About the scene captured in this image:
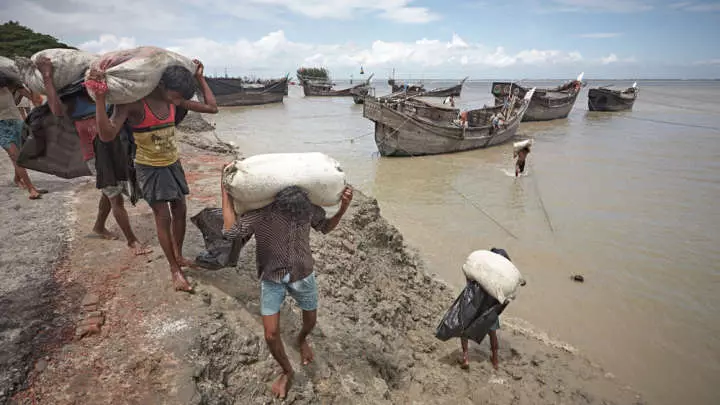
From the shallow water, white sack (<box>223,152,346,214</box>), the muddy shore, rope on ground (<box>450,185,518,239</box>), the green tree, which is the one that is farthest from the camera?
the green tree

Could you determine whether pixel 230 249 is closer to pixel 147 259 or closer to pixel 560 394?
pixel 147 259

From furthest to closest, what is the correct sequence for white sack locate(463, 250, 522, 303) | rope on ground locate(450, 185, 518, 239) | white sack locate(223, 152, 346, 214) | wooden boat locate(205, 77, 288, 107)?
wooden boat locate(205, 77, 288, 107) < rope on ground locate(450, 185, 518, 239) < white sack locate(463, 250, 522, 303) < white sack locate(223, 152, 346, 214)

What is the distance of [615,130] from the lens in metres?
19.8

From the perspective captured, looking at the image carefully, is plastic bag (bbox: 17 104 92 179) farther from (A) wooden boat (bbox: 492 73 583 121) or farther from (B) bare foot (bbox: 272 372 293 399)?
(A) wooden boat (bbox: 492 73 583 121)

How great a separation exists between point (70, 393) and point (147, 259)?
1427 mm

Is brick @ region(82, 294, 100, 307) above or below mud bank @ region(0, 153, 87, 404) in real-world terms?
below

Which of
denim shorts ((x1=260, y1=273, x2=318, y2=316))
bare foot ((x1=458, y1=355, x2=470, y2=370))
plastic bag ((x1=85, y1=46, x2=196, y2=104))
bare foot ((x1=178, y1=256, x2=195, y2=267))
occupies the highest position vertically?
plastic bag ((x1=85, y1=46, x2=196, y2=104))

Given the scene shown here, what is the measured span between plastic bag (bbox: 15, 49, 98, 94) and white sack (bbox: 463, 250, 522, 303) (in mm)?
3583

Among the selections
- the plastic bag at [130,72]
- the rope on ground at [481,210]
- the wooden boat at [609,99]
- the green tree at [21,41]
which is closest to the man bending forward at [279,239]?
the plastic bag at [130,72]

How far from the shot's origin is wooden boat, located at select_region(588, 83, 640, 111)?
1105 inches

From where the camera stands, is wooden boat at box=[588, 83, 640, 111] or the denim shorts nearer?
the denim shorts

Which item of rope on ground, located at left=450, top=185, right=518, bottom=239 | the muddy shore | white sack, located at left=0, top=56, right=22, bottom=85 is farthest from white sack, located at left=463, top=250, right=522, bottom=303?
white sack, located at left=0, top=56, right=22, bottom=85

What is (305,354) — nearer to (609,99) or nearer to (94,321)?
(94,321)

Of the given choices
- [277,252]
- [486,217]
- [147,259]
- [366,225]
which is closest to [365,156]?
[486,217]
